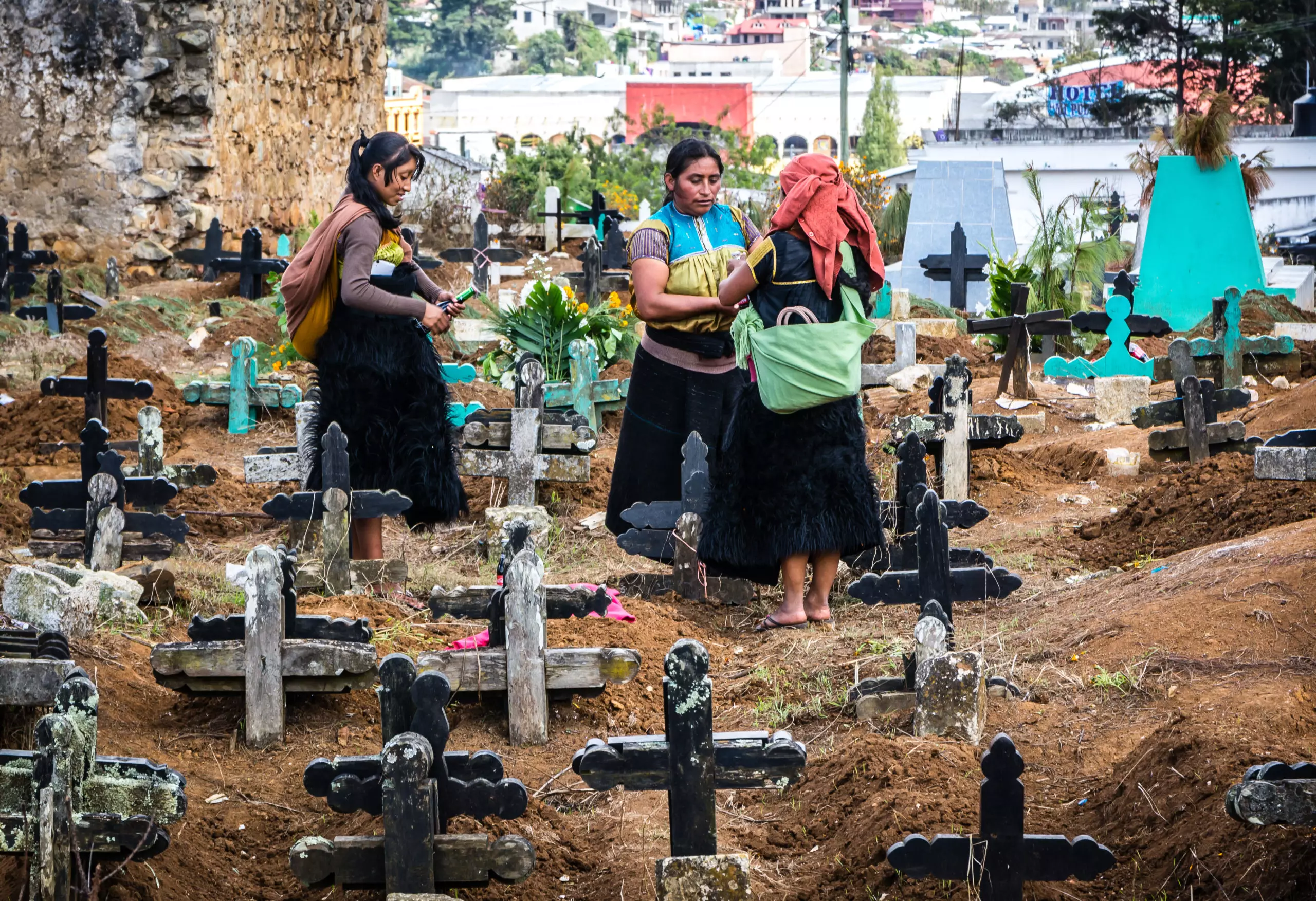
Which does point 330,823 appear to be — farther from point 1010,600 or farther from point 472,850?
point 1010,600

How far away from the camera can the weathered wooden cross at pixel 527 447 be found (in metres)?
7.27

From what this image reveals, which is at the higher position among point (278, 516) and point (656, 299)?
point (656, 299)

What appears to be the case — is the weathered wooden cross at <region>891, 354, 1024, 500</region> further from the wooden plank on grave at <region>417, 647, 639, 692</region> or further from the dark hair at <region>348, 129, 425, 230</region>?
the wooden plank on grave at <region>417, 647, 639, 692</region>

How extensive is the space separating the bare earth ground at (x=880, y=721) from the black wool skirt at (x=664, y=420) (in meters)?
0.54

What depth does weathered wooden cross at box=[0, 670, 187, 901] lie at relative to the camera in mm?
3002

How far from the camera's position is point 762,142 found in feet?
137

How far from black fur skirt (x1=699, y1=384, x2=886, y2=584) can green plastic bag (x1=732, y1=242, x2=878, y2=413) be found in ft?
0.30

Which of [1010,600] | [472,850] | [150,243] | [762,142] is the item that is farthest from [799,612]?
[762,142]

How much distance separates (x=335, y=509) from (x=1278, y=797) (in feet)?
12.4

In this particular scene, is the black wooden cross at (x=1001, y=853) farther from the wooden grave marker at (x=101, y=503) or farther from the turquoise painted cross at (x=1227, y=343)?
the turquoise painted cross at (x=1227, y=343)

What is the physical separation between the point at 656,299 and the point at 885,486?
2.36 meters

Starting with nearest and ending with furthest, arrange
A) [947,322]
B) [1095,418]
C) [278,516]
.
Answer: [278,516]
[1095,418]
[947,322]

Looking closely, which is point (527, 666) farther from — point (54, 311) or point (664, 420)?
point (54, 311)

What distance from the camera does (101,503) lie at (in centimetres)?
613
